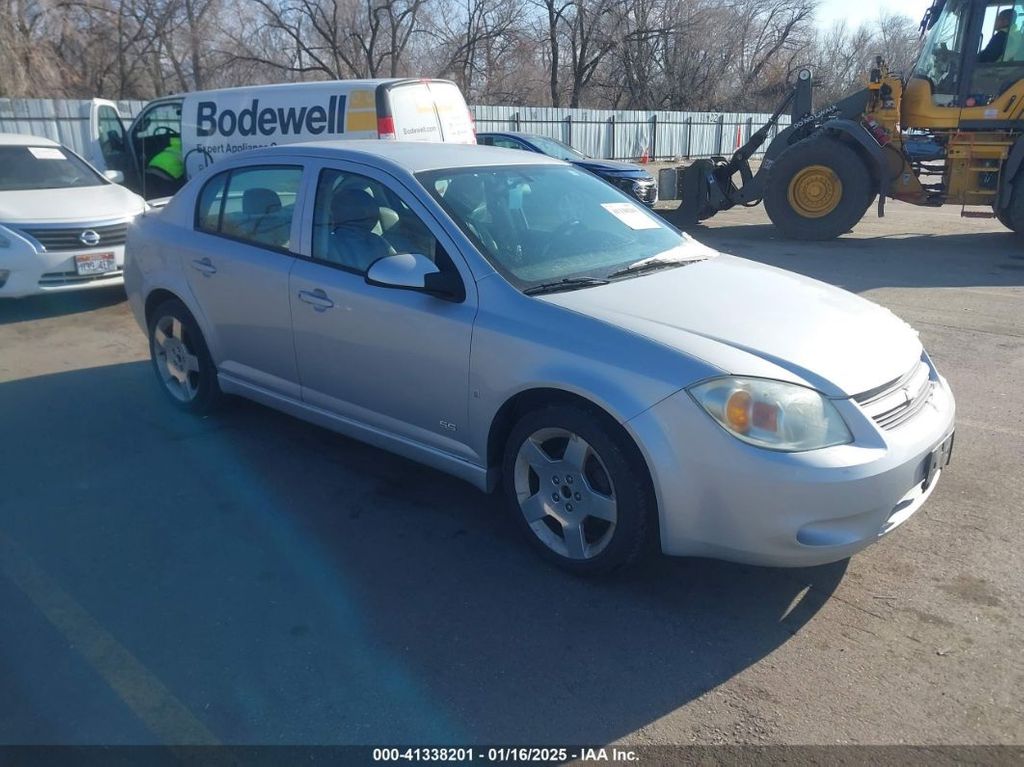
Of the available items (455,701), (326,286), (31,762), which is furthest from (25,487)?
(455,701)

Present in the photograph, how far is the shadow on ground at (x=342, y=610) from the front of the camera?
2738 mm

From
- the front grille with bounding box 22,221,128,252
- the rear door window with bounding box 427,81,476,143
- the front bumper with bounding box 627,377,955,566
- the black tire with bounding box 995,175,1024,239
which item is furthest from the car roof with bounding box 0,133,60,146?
the black tire with bounding box 995,175,1024,239

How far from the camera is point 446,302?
3.66 m

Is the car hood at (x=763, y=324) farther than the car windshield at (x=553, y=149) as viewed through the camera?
No

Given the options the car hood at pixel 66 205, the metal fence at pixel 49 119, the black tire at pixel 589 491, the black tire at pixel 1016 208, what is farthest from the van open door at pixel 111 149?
the black tire at pixel 1016 208

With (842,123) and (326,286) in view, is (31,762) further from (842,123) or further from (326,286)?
(842,123)

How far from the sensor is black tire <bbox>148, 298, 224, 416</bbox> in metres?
5.12

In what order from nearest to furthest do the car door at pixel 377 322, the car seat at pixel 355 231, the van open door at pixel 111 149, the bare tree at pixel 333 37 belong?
the car door at pixel 377 322 → the car seat at pixel 355 231 → the van open door at pixel 111 149 → the bare tree at pixel 333 37

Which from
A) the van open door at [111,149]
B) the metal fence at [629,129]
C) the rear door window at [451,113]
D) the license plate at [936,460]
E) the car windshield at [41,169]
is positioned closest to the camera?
the license plate at [936,460]

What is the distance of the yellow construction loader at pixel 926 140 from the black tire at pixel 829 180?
1 centimetres

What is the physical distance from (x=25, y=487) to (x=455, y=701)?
9.42 ft

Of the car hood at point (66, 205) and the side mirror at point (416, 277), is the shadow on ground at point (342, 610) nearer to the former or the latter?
the side mirror at point (416, 277)

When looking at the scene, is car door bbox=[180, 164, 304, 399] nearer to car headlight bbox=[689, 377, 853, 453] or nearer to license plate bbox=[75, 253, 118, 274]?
car headlight bbox=[689, 377, 853, 453]

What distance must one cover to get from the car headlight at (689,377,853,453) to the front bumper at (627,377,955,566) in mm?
36
